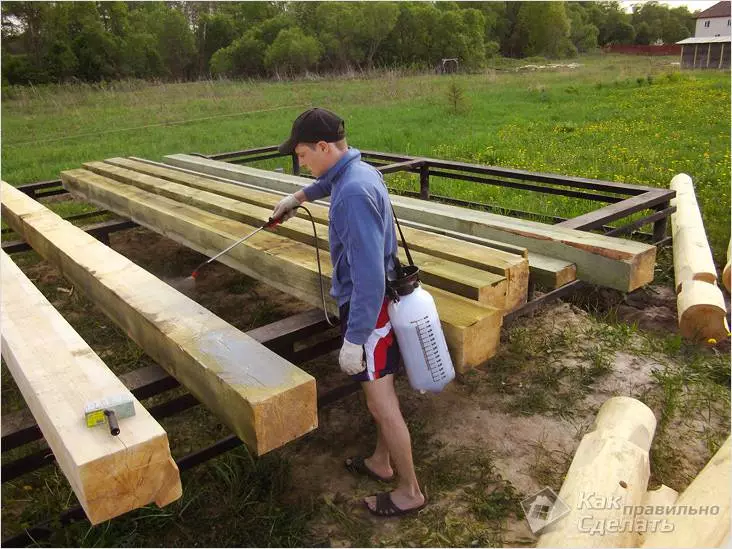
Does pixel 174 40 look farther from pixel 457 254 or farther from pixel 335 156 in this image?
pixel 335 156

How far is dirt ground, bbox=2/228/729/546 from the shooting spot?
275 cm

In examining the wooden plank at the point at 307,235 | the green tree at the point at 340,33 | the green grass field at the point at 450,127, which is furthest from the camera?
the green tree at the point at 340,33

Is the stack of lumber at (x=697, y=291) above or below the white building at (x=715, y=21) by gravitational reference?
below

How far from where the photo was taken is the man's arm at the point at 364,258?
7.80ft

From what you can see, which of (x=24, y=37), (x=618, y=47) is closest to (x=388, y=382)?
(x=24, y=37)

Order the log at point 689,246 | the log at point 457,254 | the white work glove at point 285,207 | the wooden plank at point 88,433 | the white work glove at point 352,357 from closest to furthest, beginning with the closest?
1. the wooden plank at point 88,433
2. the white work glove at point 352,357
3. the log at point 457,254
4. the white work glove at point 285,207
5. the log at point 689,246

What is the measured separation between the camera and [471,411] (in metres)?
3.56

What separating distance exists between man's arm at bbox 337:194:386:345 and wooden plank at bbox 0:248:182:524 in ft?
2.79

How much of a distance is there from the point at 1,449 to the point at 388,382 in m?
1.53

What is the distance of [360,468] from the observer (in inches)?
123

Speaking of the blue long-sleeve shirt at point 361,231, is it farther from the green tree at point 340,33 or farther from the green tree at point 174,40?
the green tree at point 340,33

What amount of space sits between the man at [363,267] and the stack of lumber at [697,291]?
246 centimetres

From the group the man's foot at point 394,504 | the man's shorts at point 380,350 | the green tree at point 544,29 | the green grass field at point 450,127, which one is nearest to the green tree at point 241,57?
the green grass field at point 450,127

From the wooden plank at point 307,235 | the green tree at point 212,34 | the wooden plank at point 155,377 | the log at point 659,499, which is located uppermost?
the green tree at point 212,34
